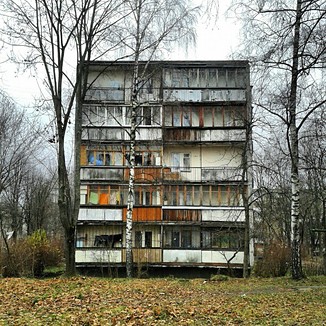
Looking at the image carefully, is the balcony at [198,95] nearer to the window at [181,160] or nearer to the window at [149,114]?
the window at [149,114]

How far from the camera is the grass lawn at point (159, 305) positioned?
881 cm

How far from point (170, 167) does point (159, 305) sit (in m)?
23.4

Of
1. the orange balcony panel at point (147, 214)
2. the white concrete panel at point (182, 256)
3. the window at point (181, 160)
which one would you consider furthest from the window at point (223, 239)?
the window at point (181, 160)

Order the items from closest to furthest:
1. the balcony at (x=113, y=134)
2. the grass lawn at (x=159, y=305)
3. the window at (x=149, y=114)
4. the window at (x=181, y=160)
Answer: the grass lawn at (x=159, y=305) → the balcony at (x=113, y=134) → the window at (x=149, y=114) → the window at (x=181, y=160)

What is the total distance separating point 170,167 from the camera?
33.8m

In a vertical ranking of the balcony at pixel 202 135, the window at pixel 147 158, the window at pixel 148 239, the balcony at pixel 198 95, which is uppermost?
the balcony at pixel 198 95

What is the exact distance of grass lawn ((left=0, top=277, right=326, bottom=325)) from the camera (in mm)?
8812

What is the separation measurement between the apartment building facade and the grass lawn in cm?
1703

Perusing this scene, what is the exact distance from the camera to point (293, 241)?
1672 cm

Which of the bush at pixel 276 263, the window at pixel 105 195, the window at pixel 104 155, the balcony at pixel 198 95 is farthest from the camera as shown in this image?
the balcony at pixel 198 95

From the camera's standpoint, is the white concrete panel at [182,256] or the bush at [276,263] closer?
the bush at [276,263]

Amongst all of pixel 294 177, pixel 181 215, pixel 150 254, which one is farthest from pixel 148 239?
pixel 294 177

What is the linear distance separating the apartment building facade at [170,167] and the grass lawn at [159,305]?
1703 cm

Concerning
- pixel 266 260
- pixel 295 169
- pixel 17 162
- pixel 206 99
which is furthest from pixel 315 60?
pixel 17 162
